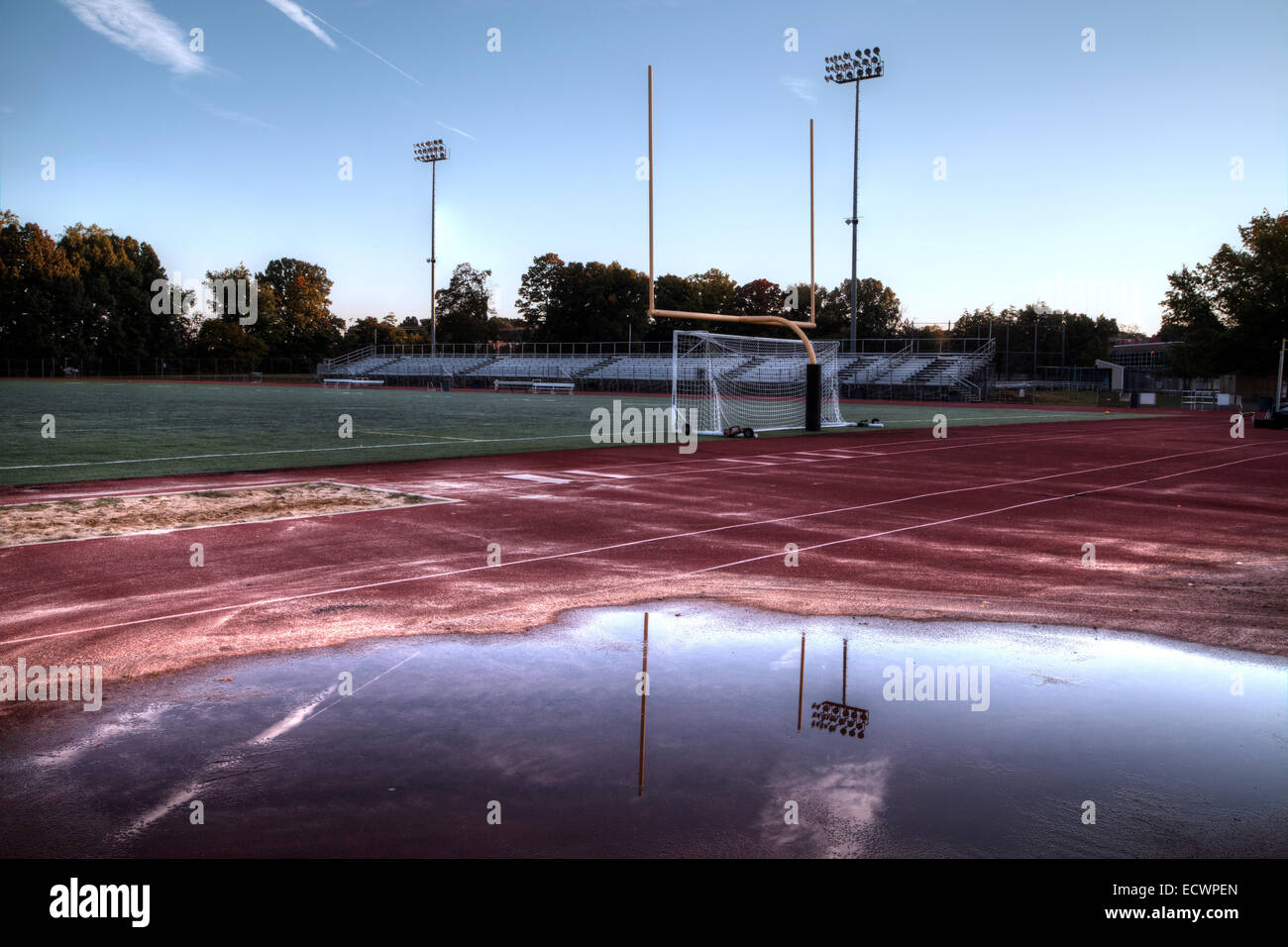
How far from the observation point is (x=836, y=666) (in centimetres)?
542

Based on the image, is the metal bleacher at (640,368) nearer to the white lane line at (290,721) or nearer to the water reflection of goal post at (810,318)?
the water reflection of goal post at (810,318)

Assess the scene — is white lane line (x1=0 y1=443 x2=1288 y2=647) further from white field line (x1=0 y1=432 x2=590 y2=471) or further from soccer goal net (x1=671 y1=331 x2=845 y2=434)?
soccer goal net (x1=671 y1=331 x2=845 y2=434)

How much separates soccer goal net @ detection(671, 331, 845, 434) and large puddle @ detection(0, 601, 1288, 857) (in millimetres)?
20526

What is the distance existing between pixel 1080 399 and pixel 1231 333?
34.4ft

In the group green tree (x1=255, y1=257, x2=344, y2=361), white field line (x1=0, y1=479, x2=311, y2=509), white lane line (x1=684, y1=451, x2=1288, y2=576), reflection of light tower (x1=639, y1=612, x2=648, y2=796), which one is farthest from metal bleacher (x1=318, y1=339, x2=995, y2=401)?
reflection of light tower (x1=639, y1=612, x2=648, y2=796)

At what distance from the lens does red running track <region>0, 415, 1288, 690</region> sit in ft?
21.0

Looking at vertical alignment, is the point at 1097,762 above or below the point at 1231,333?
below

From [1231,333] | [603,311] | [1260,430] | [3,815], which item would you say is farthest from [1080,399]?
[3,815]

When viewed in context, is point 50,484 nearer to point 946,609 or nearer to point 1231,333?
point 946,609

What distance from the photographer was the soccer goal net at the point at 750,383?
30031 millimetres

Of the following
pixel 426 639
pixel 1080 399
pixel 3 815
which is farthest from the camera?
pixel 1080 399

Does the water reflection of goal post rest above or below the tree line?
below

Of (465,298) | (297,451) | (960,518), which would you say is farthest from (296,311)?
(960,518)

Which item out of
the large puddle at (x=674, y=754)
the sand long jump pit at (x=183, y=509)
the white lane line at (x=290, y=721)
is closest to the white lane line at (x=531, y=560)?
the large puddle at (x=674, y=754)
